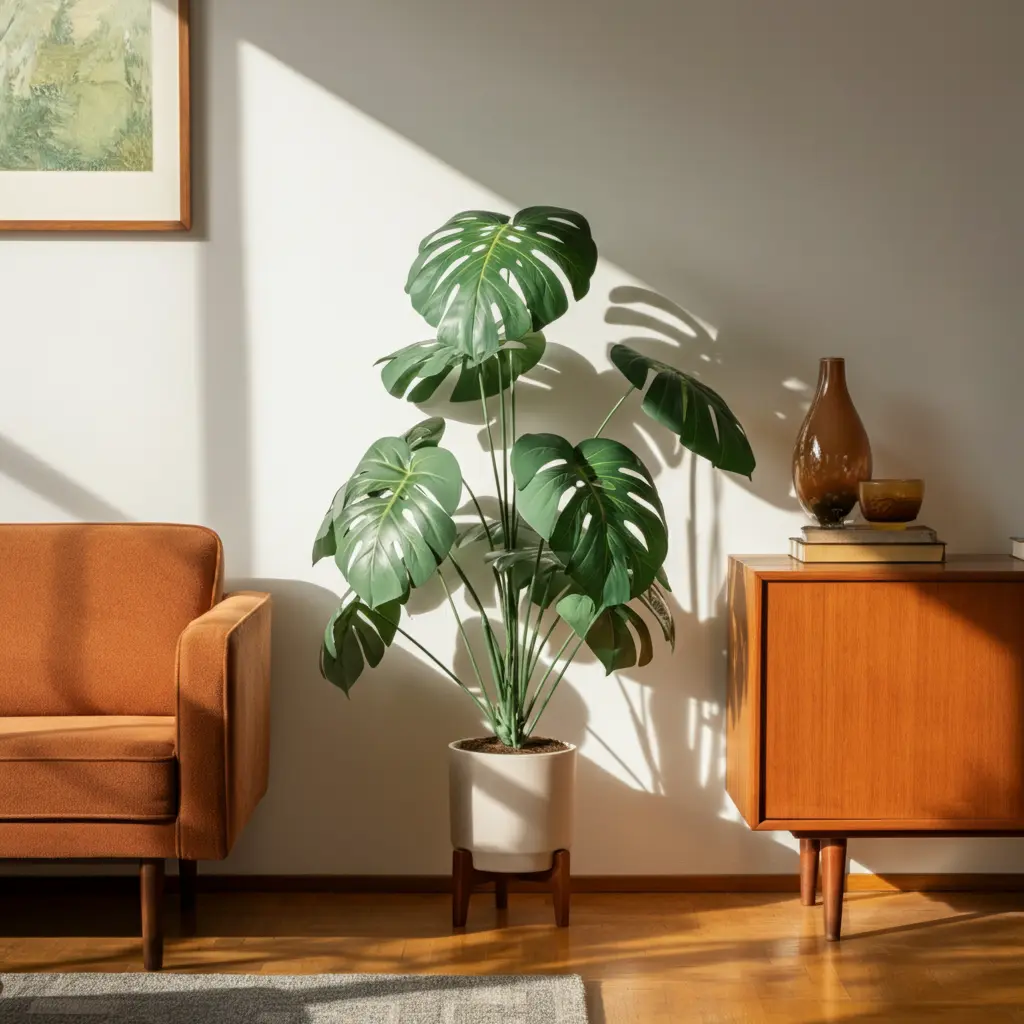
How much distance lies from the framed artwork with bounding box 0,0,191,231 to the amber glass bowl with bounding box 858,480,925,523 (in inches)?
66.2

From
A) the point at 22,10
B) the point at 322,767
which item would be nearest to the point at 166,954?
the point at 322,767

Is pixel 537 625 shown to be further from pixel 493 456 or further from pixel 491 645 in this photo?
pixel 493 456

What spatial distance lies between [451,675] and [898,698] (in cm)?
98

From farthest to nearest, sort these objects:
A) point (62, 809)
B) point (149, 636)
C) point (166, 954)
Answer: point (149, 636) < point (166, 954) < point (62, 809)

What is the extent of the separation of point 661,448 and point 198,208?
1.24 metres

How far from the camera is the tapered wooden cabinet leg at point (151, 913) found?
2.57 metres

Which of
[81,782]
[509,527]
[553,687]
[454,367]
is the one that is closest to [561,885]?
[553,687]

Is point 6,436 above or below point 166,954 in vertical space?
above

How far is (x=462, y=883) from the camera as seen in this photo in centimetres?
284

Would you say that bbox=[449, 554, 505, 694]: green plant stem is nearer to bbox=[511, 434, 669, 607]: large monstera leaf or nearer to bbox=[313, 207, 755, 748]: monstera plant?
bbox=[313, 207, 755, 748]: monstera plant

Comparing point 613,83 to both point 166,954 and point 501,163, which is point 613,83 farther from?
point 166,954

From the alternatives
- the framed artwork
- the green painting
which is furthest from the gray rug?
the green painting

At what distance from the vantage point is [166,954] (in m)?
2.69

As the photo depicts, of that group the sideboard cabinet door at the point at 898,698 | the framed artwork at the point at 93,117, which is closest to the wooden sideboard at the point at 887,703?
the sideboard cabinet door at the point at 898,698
